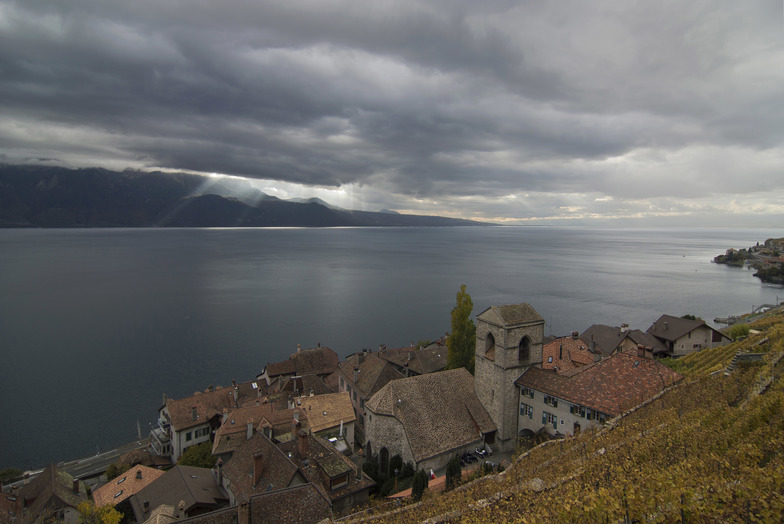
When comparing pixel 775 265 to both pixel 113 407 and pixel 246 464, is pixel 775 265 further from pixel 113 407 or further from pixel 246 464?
pixel 113 407

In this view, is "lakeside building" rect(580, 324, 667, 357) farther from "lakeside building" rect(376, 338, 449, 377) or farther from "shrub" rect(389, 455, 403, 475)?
"shrub" rect(389, 455, 403, 475)

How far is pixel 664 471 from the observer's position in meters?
11.5

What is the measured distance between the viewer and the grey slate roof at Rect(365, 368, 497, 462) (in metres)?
32.3

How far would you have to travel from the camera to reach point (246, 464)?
31891mm

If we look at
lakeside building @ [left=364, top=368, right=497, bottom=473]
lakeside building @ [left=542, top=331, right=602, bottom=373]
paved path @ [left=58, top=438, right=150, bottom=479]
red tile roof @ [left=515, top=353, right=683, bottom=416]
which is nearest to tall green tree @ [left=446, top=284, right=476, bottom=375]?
lakeside building @ [left=542, top=331, right=602, bottom=373]

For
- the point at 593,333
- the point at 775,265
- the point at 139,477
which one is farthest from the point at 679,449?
the point at 775,265

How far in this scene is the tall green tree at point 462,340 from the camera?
1994 inches

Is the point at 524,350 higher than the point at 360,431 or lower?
higher

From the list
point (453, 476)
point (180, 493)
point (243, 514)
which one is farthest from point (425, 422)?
point (180, 493)

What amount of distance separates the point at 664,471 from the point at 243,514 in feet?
69.2

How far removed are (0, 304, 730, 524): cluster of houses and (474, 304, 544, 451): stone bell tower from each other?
0.10m

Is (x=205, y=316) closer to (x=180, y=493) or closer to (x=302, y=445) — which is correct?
(x=180, y=493)

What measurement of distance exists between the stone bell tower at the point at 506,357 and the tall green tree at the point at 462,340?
13.1 meters

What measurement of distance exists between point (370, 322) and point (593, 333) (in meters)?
50.5
